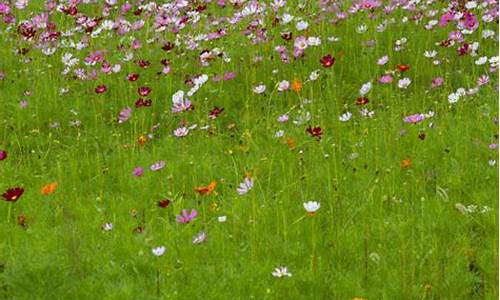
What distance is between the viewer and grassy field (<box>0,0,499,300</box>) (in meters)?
3.29

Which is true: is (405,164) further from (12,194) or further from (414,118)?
(12,194)

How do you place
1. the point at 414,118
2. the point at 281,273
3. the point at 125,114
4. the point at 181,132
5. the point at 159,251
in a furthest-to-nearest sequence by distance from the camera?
the point at 125,114
the point at 181,132
the point at 414,118
the point at 159,251
the point at 281,273

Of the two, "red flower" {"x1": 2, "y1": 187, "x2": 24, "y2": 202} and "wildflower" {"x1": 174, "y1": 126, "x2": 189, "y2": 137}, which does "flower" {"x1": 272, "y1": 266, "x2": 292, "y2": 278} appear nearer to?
"red flower" {"x1": 2, "y1": 187, "x2": 24, "y2": 202}

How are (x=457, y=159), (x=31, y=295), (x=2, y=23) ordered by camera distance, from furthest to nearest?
(x=2, y=23), (x=457, y=159), (x=31, y=295)

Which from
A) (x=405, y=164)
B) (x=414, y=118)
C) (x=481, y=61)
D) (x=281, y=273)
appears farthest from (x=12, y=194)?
(x=481, y=61)

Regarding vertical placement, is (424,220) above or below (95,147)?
above

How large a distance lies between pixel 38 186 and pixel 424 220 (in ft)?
7.87

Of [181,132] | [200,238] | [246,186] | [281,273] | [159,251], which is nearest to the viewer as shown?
[281,273]

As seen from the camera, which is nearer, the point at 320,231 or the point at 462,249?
the point at 462,249

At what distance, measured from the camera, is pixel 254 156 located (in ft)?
15.8

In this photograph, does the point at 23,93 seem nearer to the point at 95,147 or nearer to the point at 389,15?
the point at 95,147

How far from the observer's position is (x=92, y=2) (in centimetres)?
910

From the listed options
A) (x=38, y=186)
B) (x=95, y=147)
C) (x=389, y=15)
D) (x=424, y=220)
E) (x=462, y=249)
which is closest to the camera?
(x=462, y=249)

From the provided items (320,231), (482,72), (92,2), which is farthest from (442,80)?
(92,2)
